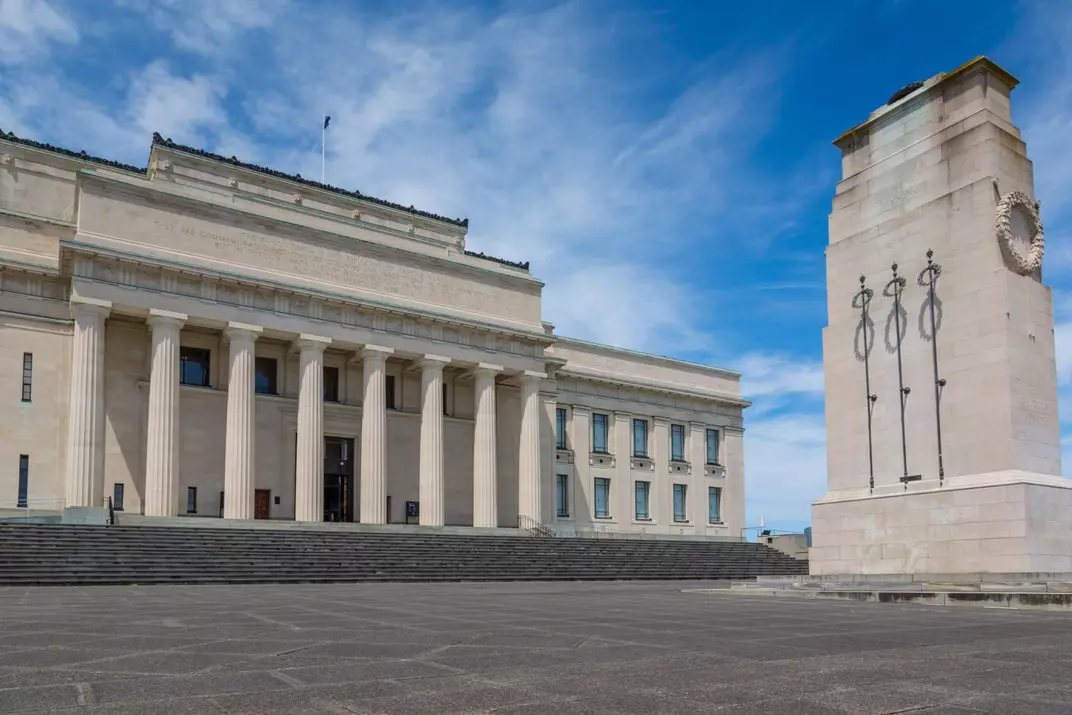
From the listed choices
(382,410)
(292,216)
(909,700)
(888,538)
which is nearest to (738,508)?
(382,410)

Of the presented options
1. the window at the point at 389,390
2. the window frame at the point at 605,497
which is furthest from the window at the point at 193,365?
the window frame at the point at 605,497

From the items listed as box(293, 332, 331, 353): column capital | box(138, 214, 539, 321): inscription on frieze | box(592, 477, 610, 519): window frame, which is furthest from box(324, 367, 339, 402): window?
box(592, 477, 610, 519): window frame

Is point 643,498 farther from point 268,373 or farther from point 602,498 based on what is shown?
point 268,373

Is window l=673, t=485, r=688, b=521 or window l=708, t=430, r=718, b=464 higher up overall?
window l=708, t=430, r=718, b=464

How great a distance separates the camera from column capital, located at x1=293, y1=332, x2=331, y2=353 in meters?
44.9

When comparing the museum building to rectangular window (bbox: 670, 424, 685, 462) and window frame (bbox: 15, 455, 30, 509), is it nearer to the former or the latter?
window frame (bbox: 15, 455, 30, 509)

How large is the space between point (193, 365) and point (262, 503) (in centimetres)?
747

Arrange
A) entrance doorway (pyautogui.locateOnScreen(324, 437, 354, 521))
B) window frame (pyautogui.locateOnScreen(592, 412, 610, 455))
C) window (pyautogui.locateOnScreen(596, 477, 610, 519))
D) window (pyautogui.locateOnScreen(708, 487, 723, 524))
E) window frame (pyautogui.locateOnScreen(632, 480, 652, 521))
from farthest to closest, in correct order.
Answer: window (pyautogui.locateOnScreen(708, 487, 723, 524))
window frame (pyautogui.locateOnScreen(632, 480, 652, 521))
window frame (pyautogui.locateOnScreen(592, 412, 610, 455))
window (pyautogui.locateOnScreen(596, 477, 610, 519))
entrance doorway (pyautogui.locateOnScreen(324, 437, 354, 521))

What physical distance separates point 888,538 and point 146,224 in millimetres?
34077

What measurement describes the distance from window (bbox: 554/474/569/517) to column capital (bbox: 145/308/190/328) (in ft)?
83.0

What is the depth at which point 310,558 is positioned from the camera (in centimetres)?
3450

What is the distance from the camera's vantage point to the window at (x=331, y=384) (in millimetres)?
49656

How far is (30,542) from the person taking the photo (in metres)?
30.9

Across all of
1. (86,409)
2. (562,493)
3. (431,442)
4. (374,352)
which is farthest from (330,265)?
(562,493)
